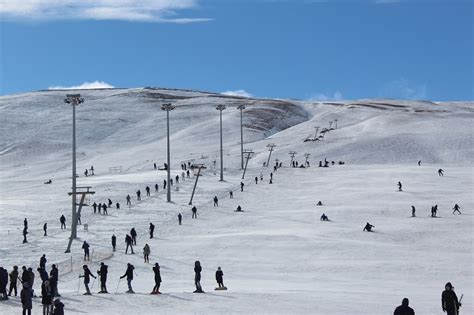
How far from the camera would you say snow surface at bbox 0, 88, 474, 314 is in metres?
25.2

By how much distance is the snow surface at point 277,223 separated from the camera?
25234mm

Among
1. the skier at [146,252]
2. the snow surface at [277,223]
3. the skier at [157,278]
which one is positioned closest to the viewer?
the skier at [157,278]

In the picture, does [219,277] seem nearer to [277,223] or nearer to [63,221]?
[277,223]

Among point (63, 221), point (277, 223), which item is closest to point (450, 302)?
point (277, 223)

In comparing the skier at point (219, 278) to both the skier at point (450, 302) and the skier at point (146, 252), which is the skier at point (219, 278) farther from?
the skier at point (450, 302)

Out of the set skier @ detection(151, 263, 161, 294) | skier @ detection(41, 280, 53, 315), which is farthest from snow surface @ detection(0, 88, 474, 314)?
skier @ detection(41, 280, 53, 315)

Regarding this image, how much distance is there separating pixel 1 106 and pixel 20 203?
113 metres

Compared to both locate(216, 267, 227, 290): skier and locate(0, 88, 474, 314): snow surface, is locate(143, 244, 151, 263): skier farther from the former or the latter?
locate(216, 267, 227, 290): skier

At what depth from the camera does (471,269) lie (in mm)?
32969

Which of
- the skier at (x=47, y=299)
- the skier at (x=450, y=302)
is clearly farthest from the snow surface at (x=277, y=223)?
the skier at (x=450, y=302)

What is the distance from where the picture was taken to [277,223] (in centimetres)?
4650

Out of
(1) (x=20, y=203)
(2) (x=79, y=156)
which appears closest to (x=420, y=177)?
(1) (x=20, y=203)

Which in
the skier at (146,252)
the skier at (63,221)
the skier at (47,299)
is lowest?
the skier at (47,299)

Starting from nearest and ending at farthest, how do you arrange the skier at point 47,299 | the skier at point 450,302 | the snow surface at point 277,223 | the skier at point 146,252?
the skier at point 450,302 → the skier at point 47,299 → the snow surface at point 277,223 → the skier at point 146,252
